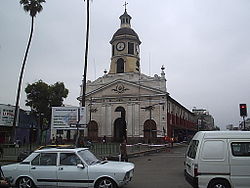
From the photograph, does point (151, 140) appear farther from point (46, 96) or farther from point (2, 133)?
point (2, 133)

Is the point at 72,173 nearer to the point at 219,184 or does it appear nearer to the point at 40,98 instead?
the point at 219,184

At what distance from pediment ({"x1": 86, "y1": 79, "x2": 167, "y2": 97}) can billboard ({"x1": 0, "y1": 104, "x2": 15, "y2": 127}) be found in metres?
16.3

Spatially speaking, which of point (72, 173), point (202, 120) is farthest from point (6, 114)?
point (202, 120)

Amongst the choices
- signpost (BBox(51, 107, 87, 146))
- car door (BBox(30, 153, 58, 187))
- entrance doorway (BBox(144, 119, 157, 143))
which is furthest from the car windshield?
entrance doorway (BBox(144, 119, 157, 143))

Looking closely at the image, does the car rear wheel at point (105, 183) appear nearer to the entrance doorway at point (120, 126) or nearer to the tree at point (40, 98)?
the tree at point (40, 98)

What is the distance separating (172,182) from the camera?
1076 cm

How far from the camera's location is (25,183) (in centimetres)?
873

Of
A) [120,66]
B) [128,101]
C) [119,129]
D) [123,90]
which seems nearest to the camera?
[128,101]

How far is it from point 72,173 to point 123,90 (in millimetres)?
41762

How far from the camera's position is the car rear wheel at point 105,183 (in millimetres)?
8234

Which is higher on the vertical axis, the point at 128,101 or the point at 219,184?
the point at 128,101

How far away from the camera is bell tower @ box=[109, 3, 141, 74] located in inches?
2073

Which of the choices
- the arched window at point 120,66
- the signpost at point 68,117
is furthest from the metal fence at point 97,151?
the arched window at point 120,66

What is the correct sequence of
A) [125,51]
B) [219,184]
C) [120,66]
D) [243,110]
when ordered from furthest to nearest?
[120,66]
[125,51]
[243,110]
[219,184]
